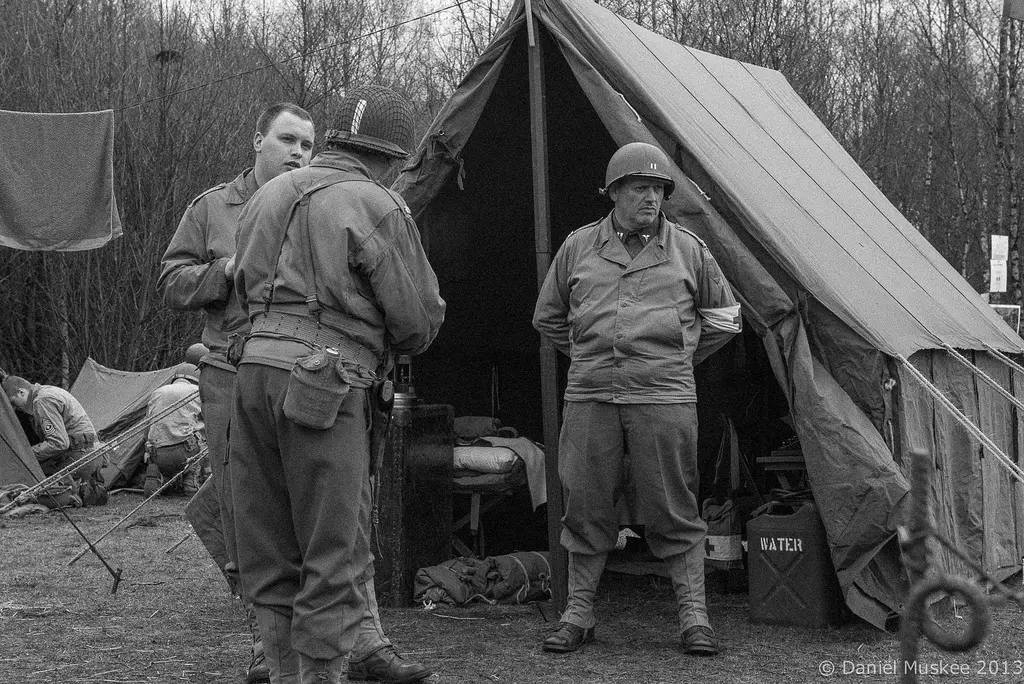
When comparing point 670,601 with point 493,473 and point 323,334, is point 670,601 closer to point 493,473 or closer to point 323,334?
point 493,473

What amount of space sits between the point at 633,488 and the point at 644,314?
67 cm

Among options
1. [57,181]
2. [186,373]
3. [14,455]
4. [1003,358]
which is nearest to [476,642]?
[1003,358]

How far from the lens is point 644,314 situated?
4406 millimetres

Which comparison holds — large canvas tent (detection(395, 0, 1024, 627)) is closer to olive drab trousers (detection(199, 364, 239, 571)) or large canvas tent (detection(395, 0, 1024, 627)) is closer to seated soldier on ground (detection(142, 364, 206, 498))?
olive drab trousers (detection(199, 364, 239, 571))

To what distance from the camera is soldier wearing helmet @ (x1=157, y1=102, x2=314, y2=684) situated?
3.85 m

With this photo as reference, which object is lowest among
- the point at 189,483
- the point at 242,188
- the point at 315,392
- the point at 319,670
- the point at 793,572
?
the point at 189,483

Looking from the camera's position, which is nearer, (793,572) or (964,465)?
(793,572)

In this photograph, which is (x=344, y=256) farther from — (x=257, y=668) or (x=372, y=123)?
(x=257, y=668)

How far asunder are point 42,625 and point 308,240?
2.67m

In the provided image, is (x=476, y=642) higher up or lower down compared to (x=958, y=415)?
lower down

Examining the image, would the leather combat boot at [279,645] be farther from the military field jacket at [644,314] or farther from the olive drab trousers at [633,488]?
the military field jacket at [644,314]

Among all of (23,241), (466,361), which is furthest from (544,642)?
(23,241)

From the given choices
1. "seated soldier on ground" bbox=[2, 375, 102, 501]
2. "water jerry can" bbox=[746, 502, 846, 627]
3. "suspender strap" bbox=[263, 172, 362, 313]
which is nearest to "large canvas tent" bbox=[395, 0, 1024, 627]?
"water jerry can" bbox=[746, 502, 846, 627]

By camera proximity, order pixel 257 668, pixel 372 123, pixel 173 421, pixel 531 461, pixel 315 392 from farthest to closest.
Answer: pixel 173 421, pixel 531 461, pixel 257 668, pixel 372 123, pixel 315 392
